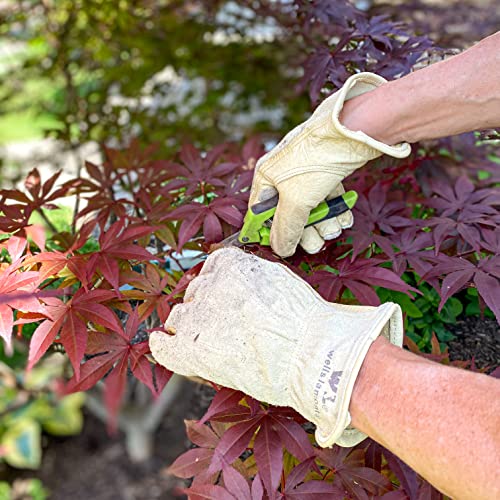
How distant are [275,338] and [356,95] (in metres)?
0.59

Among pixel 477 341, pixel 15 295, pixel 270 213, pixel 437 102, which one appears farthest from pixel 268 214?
pixel 477 341

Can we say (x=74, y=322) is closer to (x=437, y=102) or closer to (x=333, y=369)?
(x=333, y=369)

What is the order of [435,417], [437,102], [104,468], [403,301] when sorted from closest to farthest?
[435,417]
[437,102]
[403,301]
[104,468]

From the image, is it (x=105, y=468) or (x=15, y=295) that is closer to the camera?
(x=15, y=295)

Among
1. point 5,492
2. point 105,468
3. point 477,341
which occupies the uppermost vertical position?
point 477,341

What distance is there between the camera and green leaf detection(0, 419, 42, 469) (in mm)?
2889

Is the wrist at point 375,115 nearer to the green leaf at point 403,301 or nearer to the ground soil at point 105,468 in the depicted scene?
the green leaf at point 403,301

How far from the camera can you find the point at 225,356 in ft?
3.53

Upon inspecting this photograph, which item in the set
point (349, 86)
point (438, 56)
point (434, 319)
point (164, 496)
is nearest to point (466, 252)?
point (434, 319)

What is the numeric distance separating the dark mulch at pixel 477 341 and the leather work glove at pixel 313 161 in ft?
1.70

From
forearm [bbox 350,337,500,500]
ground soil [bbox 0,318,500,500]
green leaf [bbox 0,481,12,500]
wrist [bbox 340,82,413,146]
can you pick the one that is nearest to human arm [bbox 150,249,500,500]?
forearm [bbox 350,337,500,500]

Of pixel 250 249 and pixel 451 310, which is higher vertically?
pixel 250 249

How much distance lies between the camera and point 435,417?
839 millimetres

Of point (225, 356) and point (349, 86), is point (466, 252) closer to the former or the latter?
point (349, 86)
